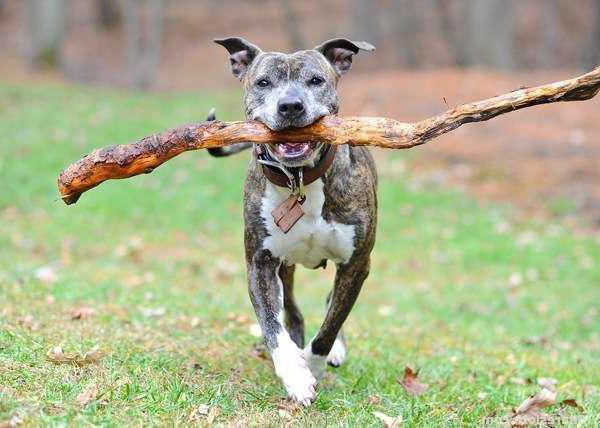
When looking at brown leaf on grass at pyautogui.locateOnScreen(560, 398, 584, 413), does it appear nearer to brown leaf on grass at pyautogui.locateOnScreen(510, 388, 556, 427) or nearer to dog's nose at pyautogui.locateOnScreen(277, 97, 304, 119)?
brown leaf on grass at pyautogui.locateOnScreen(510, 388, 556, 427)

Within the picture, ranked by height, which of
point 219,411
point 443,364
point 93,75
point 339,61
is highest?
point 339,61

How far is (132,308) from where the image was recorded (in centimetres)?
680

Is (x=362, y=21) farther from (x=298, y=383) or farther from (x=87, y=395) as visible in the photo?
(x=87, y=395)

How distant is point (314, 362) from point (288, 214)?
930mm

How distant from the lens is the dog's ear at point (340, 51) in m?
5.35

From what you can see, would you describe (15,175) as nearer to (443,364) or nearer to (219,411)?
(443,364)

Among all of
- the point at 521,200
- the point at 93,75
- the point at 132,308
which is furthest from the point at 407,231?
the point at 93,75

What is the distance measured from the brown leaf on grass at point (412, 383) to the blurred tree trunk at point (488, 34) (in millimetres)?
17957

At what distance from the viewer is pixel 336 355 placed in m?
5.59

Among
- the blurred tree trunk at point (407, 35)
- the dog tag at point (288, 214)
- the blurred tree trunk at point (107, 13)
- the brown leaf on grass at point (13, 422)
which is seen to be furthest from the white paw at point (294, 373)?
the blurred tree trunk at point (107, 13)

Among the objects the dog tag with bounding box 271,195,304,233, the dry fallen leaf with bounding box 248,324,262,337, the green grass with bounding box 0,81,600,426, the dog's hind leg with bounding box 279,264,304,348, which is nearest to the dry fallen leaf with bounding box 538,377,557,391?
the green grass with bounding box 0,81,600,426

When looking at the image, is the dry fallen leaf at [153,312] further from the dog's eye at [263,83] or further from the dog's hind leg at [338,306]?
the dog's eye at [263,83]

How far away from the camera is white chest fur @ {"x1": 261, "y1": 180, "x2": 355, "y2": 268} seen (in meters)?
4.85

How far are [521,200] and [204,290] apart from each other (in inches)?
256
